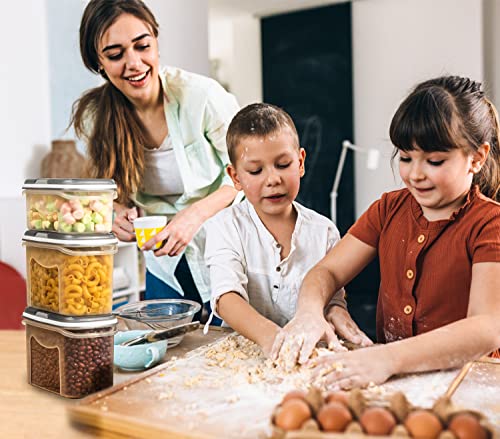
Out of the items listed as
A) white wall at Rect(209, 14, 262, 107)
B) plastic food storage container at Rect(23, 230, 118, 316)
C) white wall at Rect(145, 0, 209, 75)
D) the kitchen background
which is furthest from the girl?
white wall at Rect(209, 14, 262, 107)

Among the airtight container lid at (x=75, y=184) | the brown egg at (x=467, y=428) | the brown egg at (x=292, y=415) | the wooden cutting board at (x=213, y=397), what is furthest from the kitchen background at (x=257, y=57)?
the brown egg at (x=467, y=428)

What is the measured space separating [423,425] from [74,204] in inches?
24.3

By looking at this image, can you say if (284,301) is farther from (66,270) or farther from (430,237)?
(66,270)

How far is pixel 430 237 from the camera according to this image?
3.89 ft

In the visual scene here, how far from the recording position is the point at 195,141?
1746mm

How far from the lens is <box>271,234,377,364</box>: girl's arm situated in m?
1.04

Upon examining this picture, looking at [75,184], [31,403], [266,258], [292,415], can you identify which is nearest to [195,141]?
[266,258]

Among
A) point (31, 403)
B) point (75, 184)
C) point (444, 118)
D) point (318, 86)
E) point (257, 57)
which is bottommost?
point (31, 403)

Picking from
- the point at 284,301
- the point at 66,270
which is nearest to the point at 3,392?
the point at 66,270

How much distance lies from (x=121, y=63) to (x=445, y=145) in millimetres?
877

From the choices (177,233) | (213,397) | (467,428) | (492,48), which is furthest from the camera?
(492,48)

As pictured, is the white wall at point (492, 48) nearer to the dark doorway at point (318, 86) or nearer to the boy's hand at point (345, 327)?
the dark doorway at point (318, 86)

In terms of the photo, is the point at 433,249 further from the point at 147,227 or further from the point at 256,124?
the point at 147,227

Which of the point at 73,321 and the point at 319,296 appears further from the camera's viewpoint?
the point at 319,296
